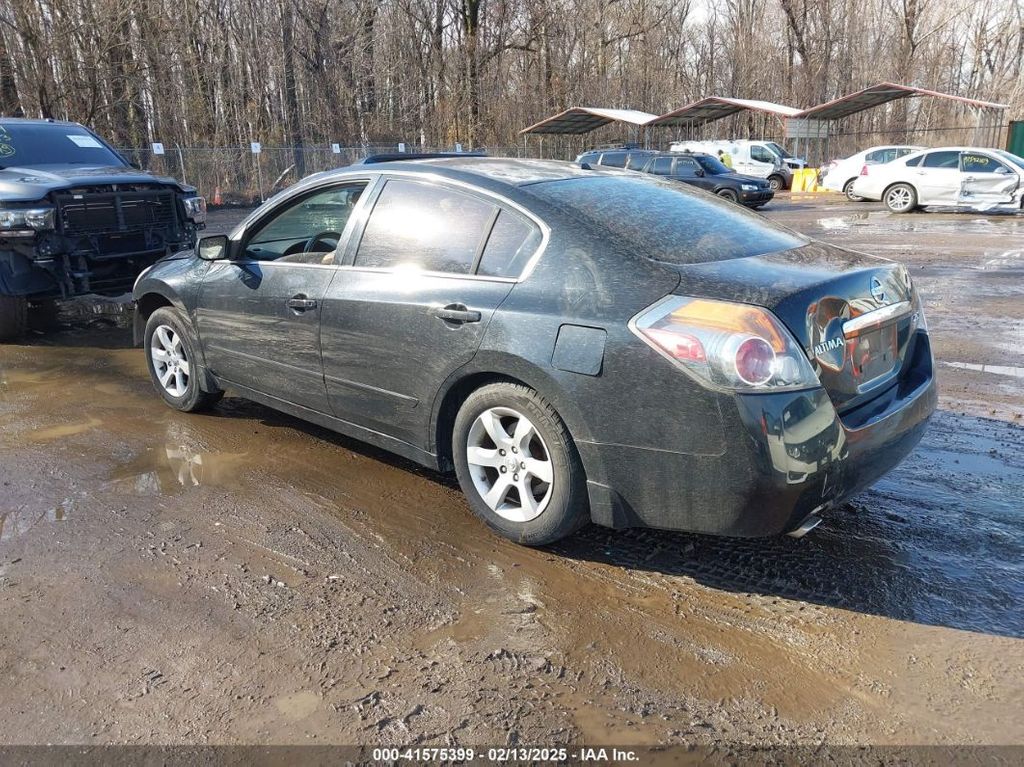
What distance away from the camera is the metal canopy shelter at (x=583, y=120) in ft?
110

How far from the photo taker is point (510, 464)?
353 cm

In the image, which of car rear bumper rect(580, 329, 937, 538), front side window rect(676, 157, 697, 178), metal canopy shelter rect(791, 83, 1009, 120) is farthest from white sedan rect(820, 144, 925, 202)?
car rear bumper rect(580, 329, 937, 538)

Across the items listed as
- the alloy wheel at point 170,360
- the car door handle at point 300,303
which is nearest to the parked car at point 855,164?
the alloy wheel at point 170,360

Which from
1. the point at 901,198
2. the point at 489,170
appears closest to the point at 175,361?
the point at 489,170

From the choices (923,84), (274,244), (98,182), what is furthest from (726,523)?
(923,84)

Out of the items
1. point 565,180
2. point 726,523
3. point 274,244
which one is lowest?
point 726,523

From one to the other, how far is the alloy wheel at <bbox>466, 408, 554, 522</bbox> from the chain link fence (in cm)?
2134

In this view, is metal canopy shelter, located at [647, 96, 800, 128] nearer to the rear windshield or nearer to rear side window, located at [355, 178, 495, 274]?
the rear windshield

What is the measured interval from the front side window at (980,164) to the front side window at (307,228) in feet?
62.5

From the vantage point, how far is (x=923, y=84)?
48750mm

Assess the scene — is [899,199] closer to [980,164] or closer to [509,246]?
[980,164]

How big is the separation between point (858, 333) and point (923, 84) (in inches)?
2133

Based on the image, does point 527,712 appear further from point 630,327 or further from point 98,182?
point 98,182

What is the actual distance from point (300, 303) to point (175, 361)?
5.50 ft
